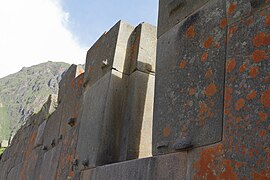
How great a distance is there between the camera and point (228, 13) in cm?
184

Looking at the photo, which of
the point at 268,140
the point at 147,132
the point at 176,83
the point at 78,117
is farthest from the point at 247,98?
the point at 78,117

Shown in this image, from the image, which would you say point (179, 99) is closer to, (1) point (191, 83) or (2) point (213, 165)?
(1) point (191, 83)

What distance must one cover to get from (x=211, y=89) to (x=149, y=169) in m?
0.61

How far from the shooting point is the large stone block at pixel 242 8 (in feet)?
5.44

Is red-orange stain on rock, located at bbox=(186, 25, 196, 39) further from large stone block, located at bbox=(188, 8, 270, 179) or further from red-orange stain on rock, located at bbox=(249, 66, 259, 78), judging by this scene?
red-orange stain on rock, located at bbox=(249, 66, 259, 78)

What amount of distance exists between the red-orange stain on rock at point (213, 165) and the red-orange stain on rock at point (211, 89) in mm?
268

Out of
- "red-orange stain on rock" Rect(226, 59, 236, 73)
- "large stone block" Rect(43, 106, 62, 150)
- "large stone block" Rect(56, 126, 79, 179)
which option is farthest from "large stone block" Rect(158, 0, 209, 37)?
"large stone block" Rect(43, 106, 62, 150)

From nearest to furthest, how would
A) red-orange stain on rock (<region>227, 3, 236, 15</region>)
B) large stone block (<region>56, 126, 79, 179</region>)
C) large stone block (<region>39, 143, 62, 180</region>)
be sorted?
red-orange stain on rock (<region>227, 3, 236, 15</region>), large stone block (<region>56, 126, 79, 179</region>), large stone block (<region>39, 143, 62, 180</region>)

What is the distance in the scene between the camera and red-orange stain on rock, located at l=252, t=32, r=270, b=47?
1579 mm

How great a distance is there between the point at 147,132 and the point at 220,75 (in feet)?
3.61

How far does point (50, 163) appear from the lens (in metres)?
4.24

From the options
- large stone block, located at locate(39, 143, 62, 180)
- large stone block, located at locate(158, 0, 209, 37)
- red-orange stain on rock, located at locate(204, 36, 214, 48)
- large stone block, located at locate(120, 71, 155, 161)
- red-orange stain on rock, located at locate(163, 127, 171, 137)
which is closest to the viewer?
red-orange stain on rock, located at locate(204, 36, 214, 48)

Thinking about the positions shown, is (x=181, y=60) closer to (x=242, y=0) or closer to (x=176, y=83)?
(x=176, y=83)

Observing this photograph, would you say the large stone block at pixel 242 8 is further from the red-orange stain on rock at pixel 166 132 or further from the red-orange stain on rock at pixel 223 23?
the red-orange stain on rock at pixel 166 132
